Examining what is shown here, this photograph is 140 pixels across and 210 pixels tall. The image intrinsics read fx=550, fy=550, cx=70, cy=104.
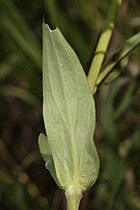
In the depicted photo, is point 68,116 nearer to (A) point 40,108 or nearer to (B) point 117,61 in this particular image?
(B) point 117,61

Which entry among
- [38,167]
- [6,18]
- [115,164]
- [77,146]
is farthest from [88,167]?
[38,167]

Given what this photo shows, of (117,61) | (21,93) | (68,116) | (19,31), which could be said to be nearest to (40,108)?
(21,93)

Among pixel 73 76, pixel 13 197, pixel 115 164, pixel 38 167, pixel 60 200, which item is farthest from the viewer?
pixel 38 167

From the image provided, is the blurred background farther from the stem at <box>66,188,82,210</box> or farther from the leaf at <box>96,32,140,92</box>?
the stem at <box>66,188,82,210</box>

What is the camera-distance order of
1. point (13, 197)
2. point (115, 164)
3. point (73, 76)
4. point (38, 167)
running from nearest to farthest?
point (73, 76) → point (115, 164) → point (13, 197) → point (38, 167)

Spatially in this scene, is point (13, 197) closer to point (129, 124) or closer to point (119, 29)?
point (129, 124)

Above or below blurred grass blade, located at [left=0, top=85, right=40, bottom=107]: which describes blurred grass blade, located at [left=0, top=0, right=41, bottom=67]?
above

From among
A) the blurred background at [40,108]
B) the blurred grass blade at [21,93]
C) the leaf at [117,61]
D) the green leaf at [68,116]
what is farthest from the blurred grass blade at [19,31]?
the green leaf at [68,116]

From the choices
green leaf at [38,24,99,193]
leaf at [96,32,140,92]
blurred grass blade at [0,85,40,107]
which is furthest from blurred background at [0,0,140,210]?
green leaf at [38,24,99,193]
